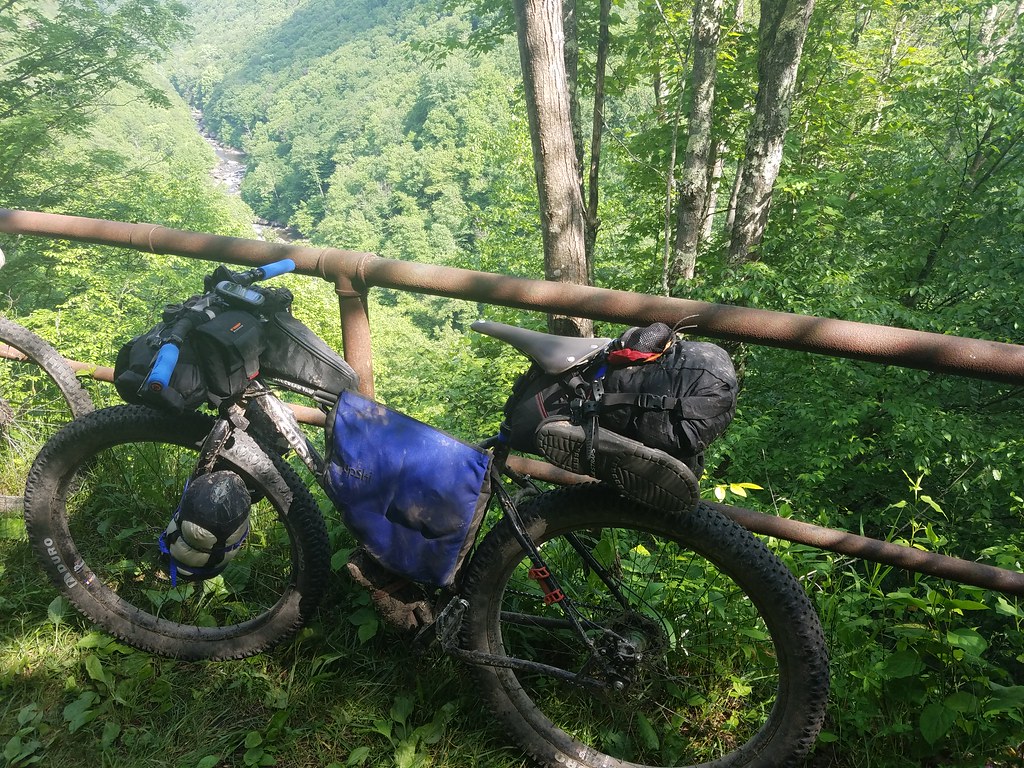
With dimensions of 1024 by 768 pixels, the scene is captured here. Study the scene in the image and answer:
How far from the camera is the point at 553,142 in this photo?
364 cm

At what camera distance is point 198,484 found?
188 cm

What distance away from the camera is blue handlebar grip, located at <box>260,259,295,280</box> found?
1.87 metres

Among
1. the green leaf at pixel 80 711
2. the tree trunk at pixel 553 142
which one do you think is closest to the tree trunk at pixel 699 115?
the tree trunk at pixel 553 142

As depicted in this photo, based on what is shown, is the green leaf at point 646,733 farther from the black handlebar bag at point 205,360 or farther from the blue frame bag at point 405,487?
the black handlebar bag at point 205,360

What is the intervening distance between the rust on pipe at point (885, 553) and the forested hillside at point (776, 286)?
8 centimetres

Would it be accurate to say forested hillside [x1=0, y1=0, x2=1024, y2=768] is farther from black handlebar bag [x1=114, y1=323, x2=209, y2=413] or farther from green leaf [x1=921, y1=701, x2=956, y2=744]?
black handlebar bag [x1=114, y1=323, x2=209, y2=413]

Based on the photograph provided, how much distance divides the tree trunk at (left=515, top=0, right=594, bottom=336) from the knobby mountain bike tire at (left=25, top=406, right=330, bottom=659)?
1847 mm

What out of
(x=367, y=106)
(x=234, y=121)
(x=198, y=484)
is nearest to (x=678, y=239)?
(x=198, y=484)

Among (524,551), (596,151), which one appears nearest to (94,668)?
(524,551)

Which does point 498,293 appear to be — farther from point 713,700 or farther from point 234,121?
point 234,121

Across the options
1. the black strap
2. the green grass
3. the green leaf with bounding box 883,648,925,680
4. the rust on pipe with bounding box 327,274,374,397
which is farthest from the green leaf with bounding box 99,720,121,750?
the green leaf with bounding box 883,648,925,680

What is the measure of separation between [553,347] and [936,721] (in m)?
1.34

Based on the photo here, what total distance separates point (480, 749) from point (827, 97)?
11.1 metres

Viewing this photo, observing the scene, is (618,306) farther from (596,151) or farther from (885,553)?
(596,151)
